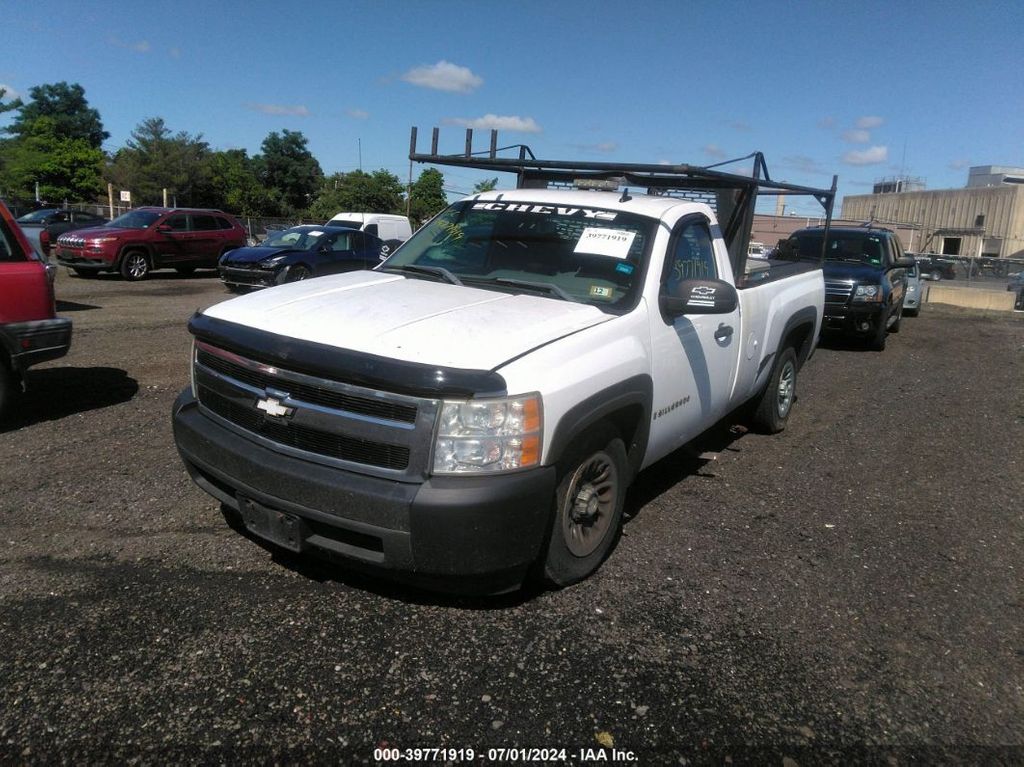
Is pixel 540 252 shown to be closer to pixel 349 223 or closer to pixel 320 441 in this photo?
pixel 320 441

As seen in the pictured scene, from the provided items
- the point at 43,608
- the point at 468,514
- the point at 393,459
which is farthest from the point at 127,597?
the point at 468,514

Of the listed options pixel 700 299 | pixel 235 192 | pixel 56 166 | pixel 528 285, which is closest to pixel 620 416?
pixel 700 299

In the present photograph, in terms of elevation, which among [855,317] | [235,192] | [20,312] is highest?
[235,192]

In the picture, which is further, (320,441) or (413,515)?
(320,441)

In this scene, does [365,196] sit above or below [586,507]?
above

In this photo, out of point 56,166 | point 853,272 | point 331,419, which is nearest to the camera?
point 331,419

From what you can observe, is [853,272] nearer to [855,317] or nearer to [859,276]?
[859,276]

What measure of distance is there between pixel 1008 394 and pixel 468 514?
8607 millimetres

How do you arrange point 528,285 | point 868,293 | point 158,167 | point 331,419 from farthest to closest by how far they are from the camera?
point 158,167 → point 868,293 → point 528,285 → point 331,419

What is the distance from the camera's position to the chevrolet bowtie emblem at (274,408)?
10.5ft

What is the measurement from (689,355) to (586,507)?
1215 mm

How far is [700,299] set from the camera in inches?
153

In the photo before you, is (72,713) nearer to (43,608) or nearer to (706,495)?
(43,608)

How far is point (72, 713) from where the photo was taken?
8.66ft
